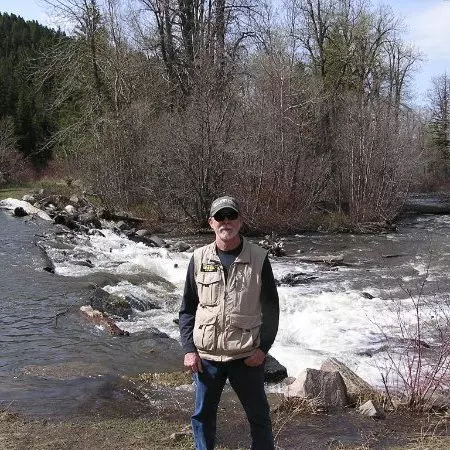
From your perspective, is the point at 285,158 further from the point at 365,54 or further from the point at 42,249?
the point at 365,54

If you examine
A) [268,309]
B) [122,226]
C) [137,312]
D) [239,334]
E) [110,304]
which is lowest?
[137,312]

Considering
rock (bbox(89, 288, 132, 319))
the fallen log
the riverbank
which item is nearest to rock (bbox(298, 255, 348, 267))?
the fallen log

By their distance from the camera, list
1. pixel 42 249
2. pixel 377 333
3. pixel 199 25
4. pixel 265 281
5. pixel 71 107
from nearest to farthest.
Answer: pixel 265 281 < pixel 377 333 < pixel 42 249 < pixel 199 25 < pixel 71 107

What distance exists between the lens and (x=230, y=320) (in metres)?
3.62

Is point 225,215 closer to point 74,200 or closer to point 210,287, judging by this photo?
point 210,287

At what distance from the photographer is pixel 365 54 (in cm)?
3581

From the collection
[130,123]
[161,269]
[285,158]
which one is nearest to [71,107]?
[130,123]

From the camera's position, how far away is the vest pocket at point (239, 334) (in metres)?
3.62

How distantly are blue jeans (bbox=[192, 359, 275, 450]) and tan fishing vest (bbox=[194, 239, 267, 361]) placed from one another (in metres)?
0.11

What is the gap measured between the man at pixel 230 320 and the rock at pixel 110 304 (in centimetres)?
693

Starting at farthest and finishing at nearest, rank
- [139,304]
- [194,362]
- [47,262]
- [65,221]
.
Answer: [65,221] → [47,262] → [139,304] → [194,362]

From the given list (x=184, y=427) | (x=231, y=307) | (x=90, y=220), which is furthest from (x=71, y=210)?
(x=231, y=307)

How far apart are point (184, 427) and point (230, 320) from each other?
7.43 ft

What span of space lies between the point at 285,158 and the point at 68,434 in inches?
778
